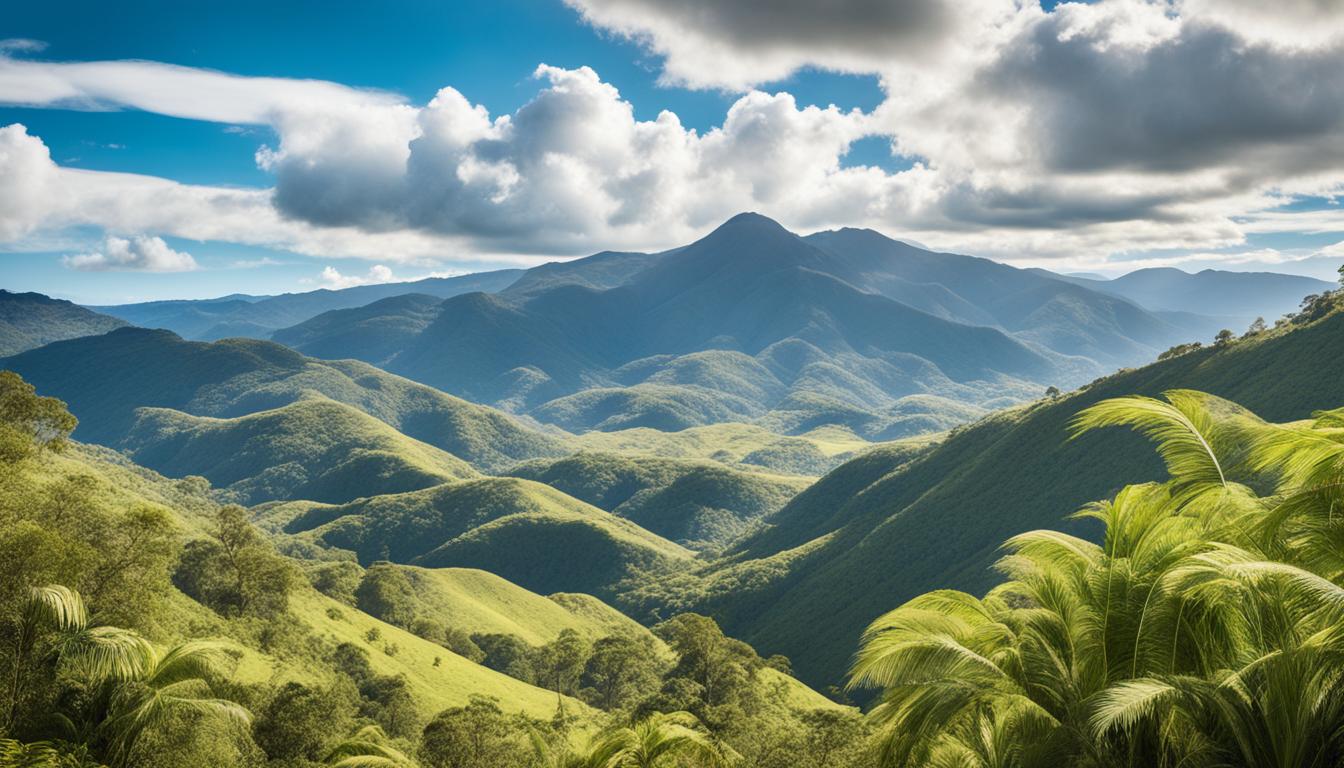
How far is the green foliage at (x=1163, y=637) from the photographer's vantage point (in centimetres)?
968

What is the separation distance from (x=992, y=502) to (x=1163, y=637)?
169457mm

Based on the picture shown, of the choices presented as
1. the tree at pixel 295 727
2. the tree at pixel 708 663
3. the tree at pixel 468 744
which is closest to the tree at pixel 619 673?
the tree at pixel 708 663

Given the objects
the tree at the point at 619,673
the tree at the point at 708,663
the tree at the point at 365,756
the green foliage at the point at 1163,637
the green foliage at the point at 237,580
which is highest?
the green foliage at the point at 1163,637

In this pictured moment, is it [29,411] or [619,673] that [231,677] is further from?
[619,673]

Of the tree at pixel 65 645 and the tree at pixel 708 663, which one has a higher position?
the tree at pixel 65 645

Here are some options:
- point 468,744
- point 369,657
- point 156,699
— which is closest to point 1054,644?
point 156,699

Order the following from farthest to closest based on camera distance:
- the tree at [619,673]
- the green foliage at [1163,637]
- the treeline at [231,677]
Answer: the tree at [619,673] < the treeline at [231,677] < the green foliage at [1163,637]

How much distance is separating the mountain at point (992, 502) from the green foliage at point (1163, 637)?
443ft

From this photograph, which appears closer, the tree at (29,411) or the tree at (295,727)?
the tree at (295,727)

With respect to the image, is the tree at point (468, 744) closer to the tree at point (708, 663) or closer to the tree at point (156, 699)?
the tree at point (708, 663)

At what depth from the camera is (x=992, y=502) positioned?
550 ft

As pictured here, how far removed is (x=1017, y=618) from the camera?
13.2m

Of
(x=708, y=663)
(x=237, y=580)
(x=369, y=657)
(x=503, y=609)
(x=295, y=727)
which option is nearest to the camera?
(x=295, y=727)

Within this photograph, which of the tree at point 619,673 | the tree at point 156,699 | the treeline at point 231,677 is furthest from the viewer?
the tree at point 619,673
